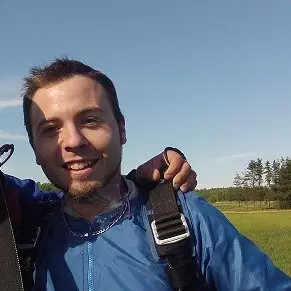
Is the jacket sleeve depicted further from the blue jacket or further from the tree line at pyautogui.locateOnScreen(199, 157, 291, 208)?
the tree line at pyautogui.locateOnScreen(199, 157, 291, 208)

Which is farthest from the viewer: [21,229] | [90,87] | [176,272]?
[90,87]

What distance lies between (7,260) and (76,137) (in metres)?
0.78

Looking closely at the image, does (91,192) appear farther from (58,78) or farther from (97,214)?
(58,78)

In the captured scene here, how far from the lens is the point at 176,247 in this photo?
2.42 metres

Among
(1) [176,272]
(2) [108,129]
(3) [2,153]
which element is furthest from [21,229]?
(1) [176,272]

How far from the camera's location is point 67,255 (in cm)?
262

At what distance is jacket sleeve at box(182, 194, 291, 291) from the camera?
94.4 inches

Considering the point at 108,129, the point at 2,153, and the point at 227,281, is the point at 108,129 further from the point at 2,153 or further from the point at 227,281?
the point at 227,281

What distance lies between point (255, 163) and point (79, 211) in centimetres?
15206

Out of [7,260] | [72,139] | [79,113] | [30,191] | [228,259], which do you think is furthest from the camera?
[30,191]

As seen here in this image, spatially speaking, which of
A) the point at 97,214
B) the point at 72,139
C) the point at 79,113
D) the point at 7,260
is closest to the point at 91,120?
the point at 79,113

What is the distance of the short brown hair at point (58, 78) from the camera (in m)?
2.96

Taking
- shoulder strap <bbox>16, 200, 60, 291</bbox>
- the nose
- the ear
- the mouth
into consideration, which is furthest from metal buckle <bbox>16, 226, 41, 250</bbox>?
the ear

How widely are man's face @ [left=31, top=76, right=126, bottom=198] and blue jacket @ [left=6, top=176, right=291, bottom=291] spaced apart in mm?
233
